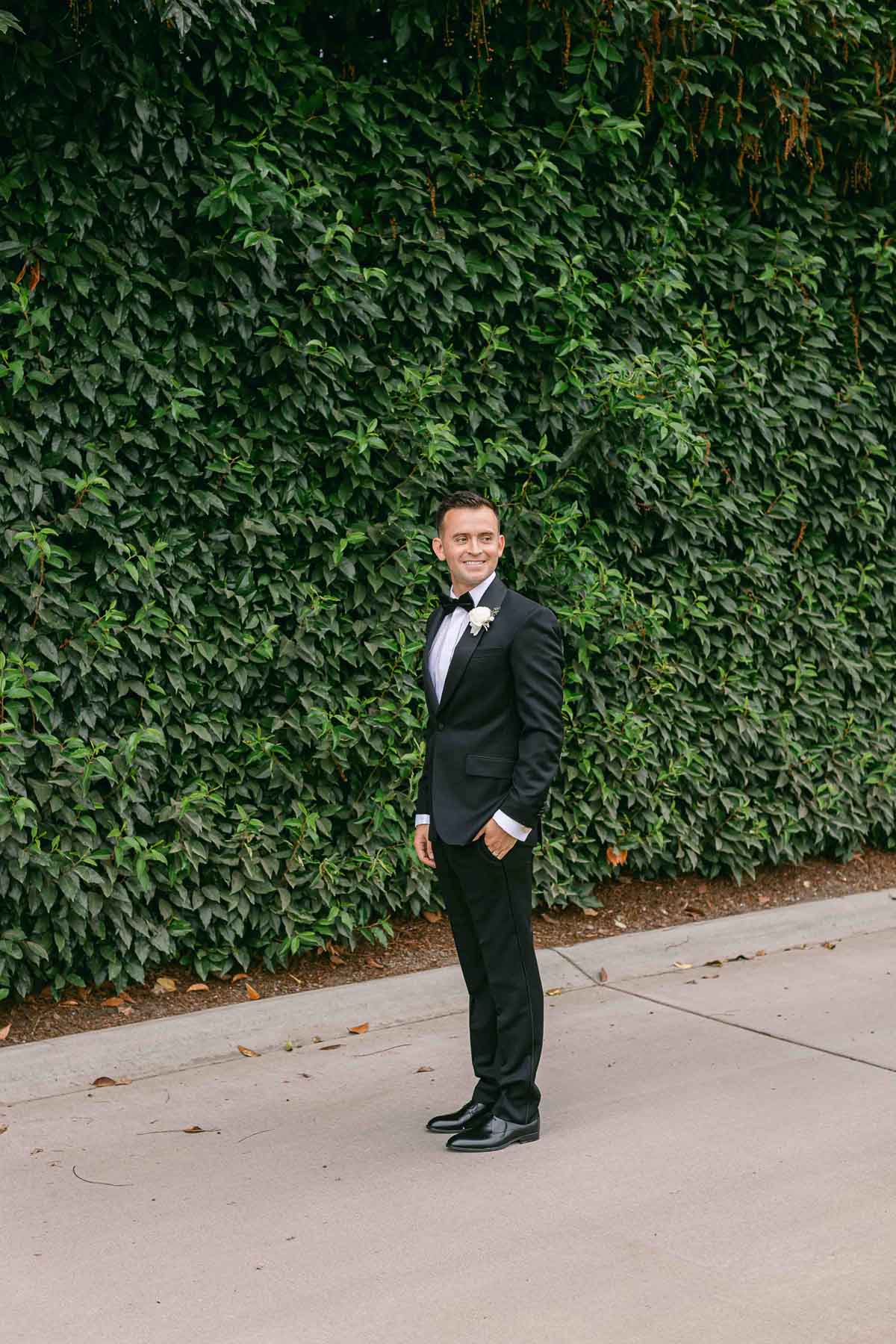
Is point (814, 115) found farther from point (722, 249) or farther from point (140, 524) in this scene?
point (140, 524)

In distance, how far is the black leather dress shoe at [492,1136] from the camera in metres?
4.43

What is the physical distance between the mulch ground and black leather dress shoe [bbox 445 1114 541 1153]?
5.58 ft

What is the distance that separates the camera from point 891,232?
26.5 ft

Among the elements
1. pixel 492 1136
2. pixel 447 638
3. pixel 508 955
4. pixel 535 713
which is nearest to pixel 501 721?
pixel 535 713

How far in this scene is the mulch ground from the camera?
5664mm

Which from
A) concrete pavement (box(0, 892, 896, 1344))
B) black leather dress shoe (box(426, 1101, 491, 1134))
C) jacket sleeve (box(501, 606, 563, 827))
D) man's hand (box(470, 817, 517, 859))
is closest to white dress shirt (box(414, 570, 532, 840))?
jacket sleeve (box(501, 606, 563, 827))

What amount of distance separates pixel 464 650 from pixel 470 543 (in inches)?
13.4

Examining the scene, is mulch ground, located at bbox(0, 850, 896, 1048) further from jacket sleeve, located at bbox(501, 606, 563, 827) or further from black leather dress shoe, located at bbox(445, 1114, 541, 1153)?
jacket sleeve, located at bbox(501, 606, 563, 827)

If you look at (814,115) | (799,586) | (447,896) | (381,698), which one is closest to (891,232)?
(814,115)

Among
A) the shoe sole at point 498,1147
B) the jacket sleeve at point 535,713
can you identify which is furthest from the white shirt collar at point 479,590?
the shoe sole at point 498,1147

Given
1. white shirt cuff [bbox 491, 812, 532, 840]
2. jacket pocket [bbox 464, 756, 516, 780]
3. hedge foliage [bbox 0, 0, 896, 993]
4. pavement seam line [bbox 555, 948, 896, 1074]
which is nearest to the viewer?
white shirt cuff [bbox 491, 812, 532, 840]

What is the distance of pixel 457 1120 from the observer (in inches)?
182

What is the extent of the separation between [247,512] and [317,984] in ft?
6.77

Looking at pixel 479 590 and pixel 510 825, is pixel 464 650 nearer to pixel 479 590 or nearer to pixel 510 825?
pixel 479 590
